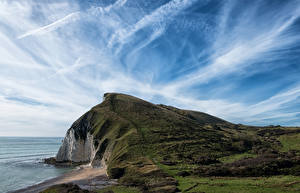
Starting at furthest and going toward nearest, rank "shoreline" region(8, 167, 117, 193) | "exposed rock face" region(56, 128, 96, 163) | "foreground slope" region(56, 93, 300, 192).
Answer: "exposed rock face" region(56, 128, 96, 163) → "shoreline" region(8, 167, 117, 193) → "foreground slope" region(56, 93, 300, 192)

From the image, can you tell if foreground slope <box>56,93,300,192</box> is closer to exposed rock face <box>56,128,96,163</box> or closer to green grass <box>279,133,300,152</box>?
exposed rock face <box>56,128,96,163</box>

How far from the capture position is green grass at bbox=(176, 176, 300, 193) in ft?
91.6

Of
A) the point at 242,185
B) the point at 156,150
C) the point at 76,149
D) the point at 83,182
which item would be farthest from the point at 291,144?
the point at 76,149

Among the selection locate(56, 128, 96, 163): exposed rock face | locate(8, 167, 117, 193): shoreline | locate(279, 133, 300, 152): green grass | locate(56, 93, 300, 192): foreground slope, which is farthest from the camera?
locate(56, 128, 96, 163): exposed rock face

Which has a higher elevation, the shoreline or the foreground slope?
the foreground slope

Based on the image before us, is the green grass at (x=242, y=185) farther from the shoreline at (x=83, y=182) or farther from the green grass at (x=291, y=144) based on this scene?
the green grass at (x=291, y=144)

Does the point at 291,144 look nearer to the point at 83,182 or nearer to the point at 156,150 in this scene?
the point at 156,150

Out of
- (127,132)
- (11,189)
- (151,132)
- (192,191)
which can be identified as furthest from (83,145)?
(192,191)

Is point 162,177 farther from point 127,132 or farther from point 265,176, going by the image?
point 127,132

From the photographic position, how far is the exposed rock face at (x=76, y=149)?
303 ft

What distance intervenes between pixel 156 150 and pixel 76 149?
168 feet

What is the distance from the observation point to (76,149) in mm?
98250

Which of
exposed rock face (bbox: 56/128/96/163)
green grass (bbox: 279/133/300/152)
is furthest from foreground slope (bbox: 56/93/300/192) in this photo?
green grass (bbox: 279/133/300/152)

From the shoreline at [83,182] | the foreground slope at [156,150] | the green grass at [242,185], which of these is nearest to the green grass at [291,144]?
the foreground slope at [156,150]
